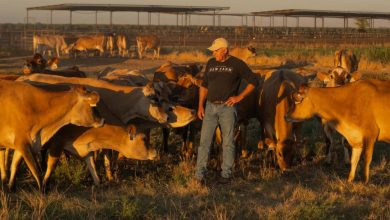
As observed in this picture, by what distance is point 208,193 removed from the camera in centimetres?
816

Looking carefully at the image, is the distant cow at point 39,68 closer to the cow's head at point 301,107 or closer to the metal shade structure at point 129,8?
the cow's head at point 301,107

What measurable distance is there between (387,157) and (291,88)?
2.30 m

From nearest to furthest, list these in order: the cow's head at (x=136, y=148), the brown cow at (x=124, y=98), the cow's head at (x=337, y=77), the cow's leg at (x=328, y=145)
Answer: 1. the cow's head at (x=136, y=148)
2. the brown cow at (x=124, y=98)
3. the cow's leg at (x=328, y=145)
4. the cow's head at (x=337, y=77)

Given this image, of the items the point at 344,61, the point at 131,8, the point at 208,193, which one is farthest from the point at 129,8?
the point at 208,193

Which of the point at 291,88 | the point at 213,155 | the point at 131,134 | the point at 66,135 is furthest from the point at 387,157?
the point at 66,135

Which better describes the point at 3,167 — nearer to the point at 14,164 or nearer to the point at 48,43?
the point at 14,164

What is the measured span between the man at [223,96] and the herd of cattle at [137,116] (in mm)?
944

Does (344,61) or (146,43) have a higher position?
(146,43)

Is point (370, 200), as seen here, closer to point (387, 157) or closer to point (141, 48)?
point (387, 157)

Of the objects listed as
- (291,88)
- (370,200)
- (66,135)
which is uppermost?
(291,88)

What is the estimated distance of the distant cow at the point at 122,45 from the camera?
4397 cm

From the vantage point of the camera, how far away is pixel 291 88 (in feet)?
36.2

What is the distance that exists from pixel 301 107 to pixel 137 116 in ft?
8.85

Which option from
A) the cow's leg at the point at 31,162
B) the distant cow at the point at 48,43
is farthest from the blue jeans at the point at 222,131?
the distant cow at the point at 48,43
